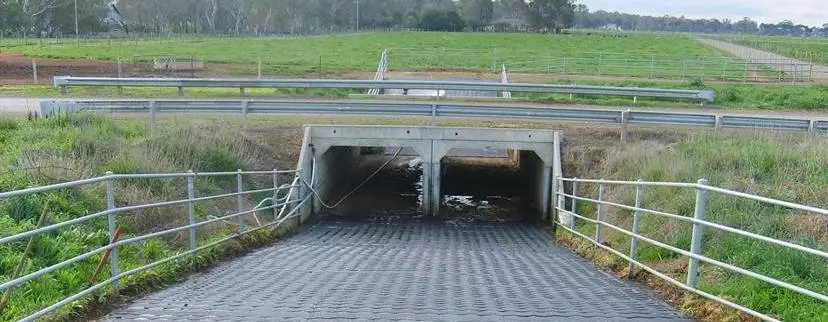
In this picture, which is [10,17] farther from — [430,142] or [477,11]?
[430,142]

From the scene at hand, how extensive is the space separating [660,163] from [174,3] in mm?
112399

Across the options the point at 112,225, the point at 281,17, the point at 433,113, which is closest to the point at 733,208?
the point at 112,225

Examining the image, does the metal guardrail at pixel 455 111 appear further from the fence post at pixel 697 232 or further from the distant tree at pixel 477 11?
the distant tree at pixel 477 11

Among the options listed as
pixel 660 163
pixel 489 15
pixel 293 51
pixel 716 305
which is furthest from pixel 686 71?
pixel 489 15

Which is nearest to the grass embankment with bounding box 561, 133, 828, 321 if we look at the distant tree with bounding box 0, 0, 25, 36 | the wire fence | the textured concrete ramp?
the textured concrete ramp

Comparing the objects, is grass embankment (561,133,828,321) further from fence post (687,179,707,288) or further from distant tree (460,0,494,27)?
distant tree (460,0,494,27)

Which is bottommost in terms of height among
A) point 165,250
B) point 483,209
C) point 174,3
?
point 483,209

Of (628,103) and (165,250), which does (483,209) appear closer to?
(628,103)

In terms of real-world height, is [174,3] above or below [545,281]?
above

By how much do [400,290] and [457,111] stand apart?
1201 cm

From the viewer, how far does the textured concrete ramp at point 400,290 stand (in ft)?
18.5

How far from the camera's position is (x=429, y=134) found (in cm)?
1752

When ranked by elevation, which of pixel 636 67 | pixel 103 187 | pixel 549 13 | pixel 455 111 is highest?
pixel 549 13

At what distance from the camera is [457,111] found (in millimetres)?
18422
